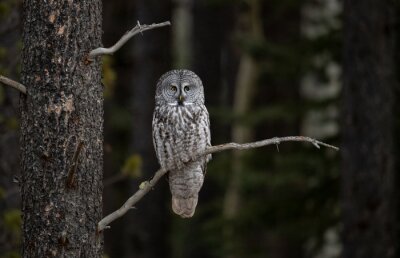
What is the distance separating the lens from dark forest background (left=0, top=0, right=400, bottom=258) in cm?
912

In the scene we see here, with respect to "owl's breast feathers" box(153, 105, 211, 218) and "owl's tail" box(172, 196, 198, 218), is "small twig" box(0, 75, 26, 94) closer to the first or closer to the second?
"owl's breast feathers" box(153, 105, 211, 218)

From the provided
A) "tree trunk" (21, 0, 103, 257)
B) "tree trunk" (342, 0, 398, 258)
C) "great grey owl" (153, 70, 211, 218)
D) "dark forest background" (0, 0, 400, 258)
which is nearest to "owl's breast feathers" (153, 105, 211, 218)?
"great grey owl" (153, 70, 211, 218)

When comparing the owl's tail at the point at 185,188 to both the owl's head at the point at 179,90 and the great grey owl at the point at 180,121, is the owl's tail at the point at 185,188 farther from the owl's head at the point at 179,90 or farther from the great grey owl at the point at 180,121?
the owl's head at the point at 179,90

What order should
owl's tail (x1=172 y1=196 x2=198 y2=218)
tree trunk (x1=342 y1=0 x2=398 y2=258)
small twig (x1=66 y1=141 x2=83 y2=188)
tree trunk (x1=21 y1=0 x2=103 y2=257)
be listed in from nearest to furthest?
small twig (x1=66 y1=141 x2=83 y2=188), tree trunk (x1=21 y1=0 x2=103 y2=257), owl's tail (x1=172 y1=196 x2=198 y2=218), tree trunk (x1=342 y1=0 x2=398 y2=258)

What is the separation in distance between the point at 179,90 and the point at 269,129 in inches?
416

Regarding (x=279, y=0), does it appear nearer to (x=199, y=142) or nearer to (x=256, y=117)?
(x=256, y=117)

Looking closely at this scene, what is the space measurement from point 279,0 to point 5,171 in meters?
5.96

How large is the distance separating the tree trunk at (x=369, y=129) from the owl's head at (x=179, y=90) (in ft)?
7.78

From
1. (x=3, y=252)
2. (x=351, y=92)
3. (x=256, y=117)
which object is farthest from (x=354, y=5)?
(x=3, y=252)

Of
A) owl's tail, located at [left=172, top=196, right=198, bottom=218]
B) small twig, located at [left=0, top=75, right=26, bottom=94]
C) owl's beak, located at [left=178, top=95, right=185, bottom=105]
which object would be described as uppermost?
small twig, located at [left=0, top=75, right=26, bottom=94]

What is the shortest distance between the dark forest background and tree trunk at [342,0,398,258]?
12mm

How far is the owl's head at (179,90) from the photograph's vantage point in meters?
7.38

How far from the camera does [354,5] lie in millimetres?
9188

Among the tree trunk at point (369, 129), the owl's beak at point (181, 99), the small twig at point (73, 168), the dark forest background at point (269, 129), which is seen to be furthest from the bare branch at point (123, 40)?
the tree trunk at point (369, 129)
